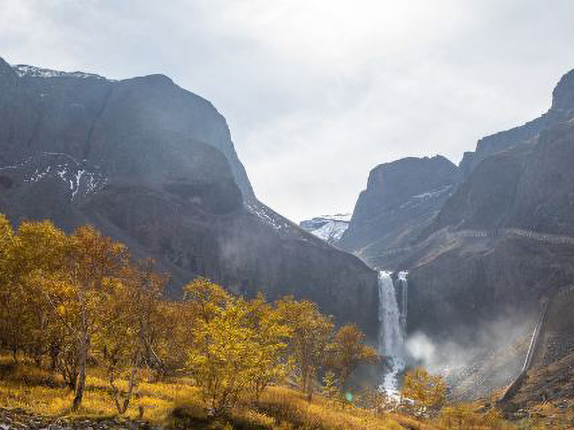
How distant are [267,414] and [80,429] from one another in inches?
385

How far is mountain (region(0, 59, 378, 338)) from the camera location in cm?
13488

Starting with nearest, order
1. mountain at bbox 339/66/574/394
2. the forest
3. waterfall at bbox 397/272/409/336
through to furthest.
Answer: the forest → mountain at bbox 339/66/574/394 → waterfall at bbox 397/272/409/336

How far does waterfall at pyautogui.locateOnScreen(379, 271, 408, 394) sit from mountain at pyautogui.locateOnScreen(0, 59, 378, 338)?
256 centimetres

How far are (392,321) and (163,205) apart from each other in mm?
78174

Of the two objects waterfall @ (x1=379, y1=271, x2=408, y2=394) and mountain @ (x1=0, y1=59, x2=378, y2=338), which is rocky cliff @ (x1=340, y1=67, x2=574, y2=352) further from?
mountain @ (x1=0, y1=59, x2=378, y2=338)

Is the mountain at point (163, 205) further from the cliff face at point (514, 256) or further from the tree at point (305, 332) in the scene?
the tree at point (305, 332)

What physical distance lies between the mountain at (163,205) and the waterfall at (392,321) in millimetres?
2560

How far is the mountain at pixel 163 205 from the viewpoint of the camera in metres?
135

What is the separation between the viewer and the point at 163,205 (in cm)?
15050

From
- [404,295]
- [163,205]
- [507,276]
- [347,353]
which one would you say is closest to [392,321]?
[404,295]

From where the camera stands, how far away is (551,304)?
100 meters

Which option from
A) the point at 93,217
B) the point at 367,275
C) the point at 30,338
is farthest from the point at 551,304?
the point at 93,217

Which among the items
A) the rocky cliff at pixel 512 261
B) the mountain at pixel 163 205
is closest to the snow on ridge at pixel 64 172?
A: the mountain at pixel 163 205

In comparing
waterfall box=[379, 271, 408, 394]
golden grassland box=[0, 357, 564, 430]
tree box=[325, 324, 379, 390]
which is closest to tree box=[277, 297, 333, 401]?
tree box=[325, 324, 379, 390]
